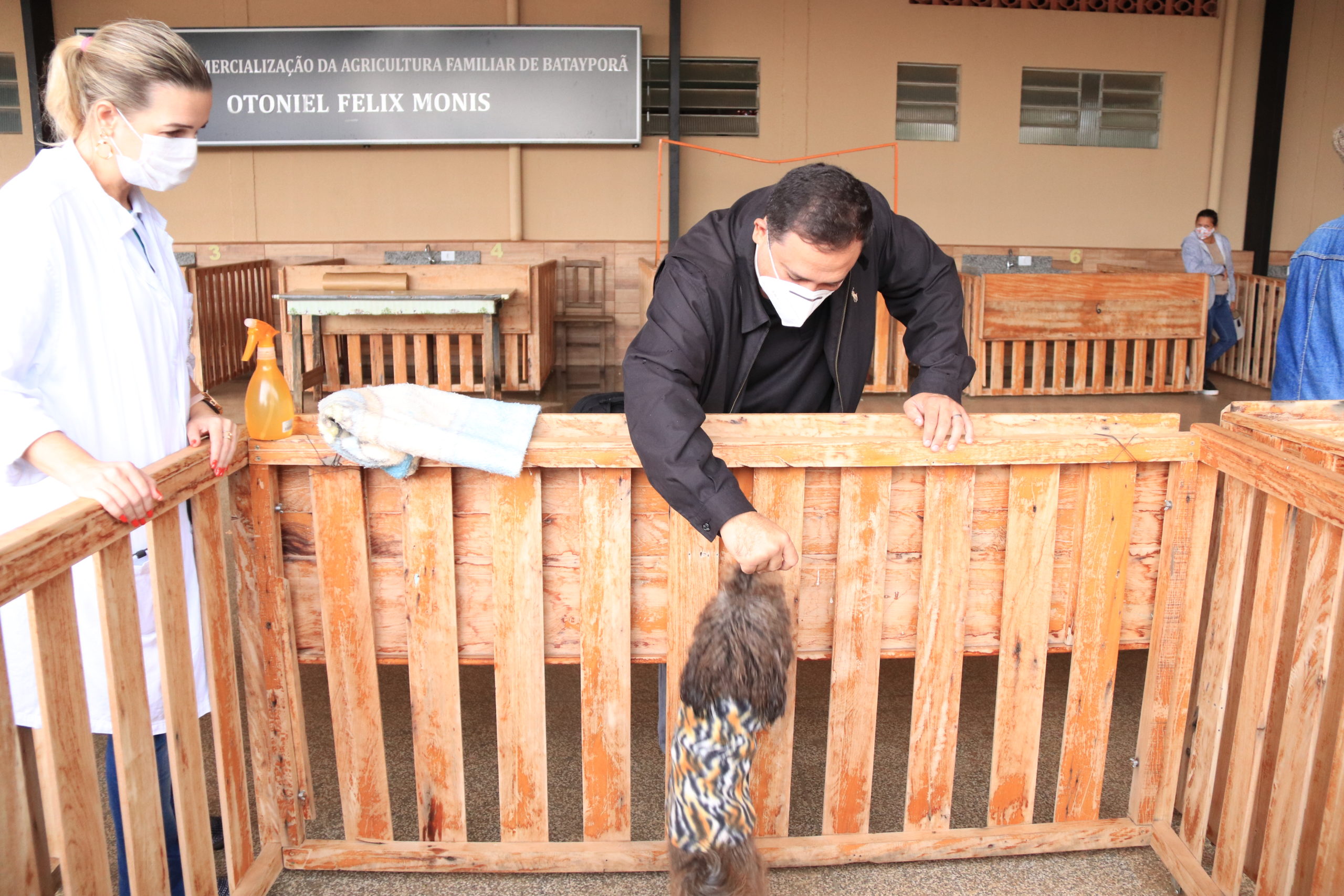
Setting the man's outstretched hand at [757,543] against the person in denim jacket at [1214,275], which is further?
the person in denim jacket at [1214,275]

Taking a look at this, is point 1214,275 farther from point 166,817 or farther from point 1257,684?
point 166,817

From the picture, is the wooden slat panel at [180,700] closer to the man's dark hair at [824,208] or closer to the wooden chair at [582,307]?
the man's dark hair at [824,208]

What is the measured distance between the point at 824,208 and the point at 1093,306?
760 centimetres

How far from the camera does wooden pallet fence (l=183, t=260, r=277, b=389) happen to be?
8.45 meters

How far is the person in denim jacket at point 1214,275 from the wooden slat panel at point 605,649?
847cm

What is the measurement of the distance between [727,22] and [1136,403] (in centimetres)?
591

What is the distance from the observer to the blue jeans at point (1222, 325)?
9.26 m

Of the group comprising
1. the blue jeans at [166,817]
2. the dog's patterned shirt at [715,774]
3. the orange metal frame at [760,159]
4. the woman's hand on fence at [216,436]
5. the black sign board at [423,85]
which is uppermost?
the black sign board at [423,85]

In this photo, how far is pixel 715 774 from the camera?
186 centimetres

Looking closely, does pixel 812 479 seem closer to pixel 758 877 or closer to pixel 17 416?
pixel 758 877

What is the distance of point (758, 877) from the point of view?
188cm

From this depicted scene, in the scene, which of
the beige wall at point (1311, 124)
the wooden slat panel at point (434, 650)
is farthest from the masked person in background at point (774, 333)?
the beige wall at point (1311, 124)

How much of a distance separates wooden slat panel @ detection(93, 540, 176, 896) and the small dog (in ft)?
3.12

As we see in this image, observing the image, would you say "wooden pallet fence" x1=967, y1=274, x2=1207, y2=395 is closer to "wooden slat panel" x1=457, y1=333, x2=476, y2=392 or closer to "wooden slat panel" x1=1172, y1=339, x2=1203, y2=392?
"wooden slat panel" x1=1172, y1=339, x2=1203, y2=392
